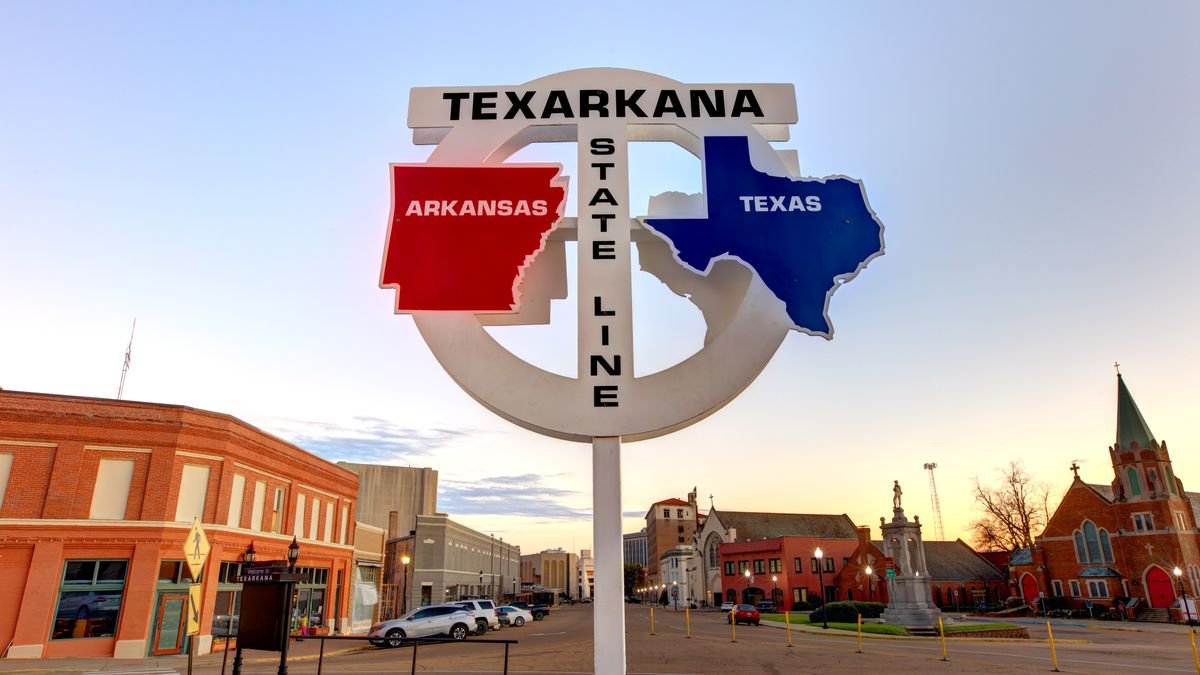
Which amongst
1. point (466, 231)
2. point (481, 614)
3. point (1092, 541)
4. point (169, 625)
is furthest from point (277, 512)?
point (1092, 541)

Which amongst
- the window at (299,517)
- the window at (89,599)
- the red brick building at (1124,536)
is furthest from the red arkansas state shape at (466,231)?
the red brick building at (1124,536)

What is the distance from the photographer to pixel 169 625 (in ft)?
75.3

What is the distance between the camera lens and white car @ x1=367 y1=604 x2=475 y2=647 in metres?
25.3

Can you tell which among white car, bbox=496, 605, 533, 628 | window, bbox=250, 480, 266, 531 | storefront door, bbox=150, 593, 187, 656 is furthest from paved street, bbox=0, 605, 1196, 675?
white car, bbox=496, 605, 533, 628

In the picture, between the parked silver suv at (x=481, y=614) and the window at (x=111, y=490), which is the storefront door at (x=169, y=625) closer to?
the window at (x=111, y=490)

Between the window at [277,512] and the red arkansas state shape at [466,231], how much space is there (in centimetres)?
2539

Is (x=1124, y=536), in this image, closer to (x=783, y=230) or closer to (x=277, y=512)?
(x=277, y=512)

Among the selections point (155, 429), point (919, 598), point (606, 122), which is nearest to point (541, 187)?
point (606, 122)

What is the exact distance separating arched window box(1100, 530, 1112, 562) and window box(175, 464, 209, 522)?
61092mm

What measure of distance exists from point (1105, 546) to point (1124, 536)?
1934 mm

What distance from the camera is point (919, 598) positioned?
113ft

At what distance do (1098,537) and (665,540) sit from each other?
90.8m

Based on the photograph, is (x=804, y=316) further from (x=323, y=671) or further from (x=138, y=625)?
(x=138, y=625)

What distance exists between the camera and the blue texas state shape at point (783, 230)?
24.5ft
